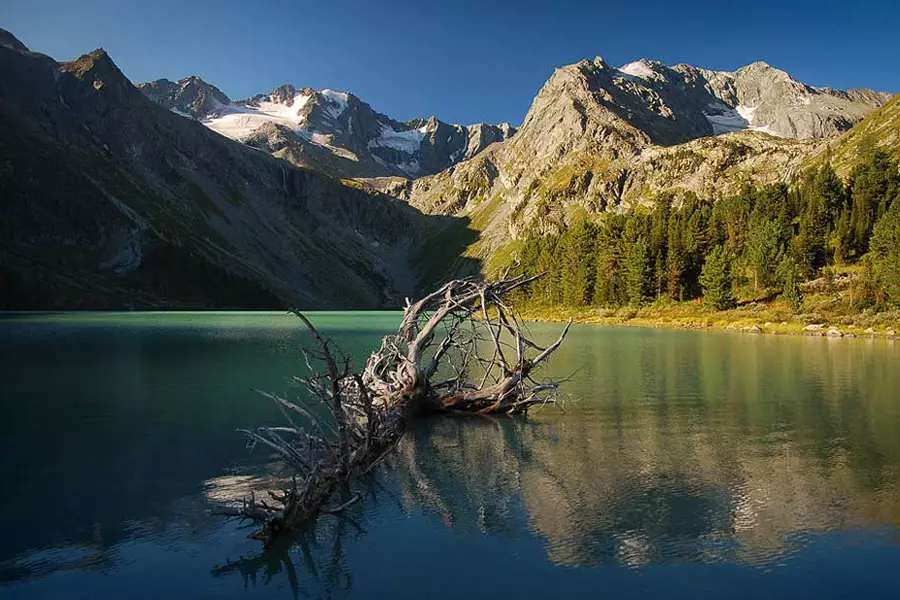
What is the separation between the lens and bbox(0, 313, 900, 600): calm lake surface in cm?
1007

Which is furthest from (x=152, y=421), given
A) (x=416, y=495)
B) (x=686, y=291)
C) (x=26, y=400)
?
(x=686, y=291)

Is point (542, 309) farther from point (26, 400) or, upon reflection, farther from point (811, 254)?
point (26, 400)

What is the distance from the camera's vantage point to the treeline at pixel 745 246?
312 feet

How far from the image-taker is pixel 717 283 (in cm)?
9588

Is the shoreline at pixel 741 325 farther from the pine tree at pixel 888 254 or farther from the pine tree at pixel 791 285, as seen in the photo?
the pine tree at pixel 888 254

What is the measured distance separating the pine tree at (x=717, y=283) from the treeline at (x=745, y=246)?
175mm

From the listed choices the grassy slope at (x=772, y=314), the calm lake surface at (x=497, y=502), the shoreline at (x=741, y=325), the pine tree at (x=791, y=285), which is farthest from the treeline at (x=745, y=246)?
the calm lake surface at (x=497, y=502)

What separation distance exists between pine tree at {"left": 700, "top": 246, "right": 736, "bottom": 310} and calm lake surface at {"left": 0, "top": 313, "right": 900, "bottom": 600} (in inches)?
2765

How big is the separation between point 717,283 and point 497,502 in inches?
3656

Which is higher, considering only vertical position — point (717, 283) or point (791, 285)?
point (717, 283)

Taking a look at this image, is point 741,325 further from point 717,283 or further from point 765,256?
point 765,256

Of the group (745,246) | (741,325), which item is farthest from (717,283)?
(745,246)

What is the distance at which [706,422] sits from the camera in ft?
75.2

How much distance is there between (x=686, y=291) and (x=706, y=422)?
94.3 metres
